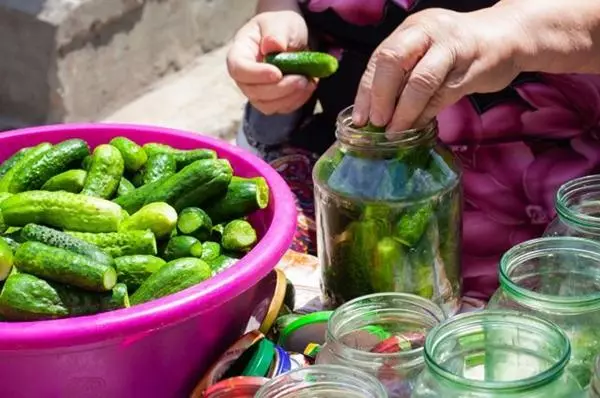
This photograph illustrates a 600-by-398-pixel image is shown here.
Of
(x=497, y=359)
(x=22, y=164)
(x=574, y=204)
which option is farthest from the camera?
(x=22, y=164)

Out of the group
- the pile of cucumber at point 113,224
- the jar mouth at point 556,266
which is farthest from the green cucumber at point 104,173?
the jar mouth at point 556,266

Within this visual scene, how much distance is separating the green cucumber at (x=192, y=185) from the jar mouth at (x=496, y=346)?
19.1 inches

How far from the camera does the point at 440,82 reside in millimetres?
1167

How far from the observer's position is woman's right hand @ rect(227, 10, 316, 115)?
1499 millimetres

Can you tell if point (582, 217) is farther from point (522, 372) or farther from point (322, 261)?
point (322, 261)

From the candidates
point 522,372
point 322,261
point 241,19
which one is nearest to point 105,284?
point 322,261

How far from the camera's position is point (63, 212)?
4.00 feet

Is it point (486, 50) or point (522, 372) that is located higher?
point (486, 50)

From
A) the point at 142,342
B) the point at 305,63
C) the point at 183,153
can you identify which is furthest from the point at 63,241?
the point at 305,63

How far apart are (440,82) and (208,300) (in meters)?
0.38

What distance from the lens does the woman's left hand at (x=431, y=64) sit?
116cm

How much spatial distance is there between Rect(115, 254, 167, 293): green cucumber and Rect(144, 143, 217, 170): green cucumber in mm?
246

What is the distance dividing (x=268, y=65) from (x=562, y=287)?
2.07 feet

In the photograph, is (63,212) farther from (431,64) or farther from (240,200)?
(431,64)
